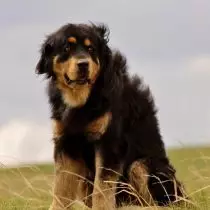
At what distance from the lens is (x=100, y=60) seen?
629 cm

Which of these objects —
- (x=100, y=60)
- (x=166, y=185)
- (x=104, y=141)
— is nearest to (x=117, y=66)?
(x=100, y=60)

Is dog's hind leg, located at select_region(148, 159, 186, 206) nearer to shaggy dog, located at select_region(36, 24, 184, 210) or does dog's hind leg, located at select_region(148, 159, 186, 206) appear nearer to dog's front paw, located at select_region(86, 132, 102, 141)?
shaggy dog, located at select_region(36, 24, 184, 210)

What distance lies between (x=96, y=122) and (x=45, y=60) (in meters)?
0.89

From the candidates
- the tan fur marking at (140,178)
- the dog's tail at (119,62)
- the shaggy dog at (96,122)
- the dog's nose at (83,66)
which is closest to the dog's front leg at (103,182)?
the shaggy dog at (96,122)

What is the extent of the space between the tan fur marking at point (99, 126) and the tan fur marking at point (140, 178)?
0.71 meters

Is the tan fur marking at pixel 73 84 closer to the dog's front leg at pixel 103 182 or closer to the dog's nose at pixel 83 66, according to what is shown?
the dog's nose at pixel 83 66

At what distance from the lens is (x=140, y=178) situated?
6684mm

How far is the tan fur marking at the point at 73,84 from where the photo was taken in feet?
19.9

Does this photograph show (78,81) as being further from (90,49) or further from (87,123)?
(87,123)

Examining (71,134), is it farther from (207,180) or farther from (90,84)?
(207,180)

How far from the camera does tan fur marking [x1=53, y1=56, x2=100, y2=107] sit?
6.06m

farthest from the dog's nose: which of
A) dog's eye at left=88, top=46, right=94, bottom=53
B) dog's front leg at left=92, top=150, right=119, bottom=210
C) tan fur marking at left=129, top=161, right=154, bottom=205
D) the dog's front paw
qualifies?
tan fur marking at left=129, top=161, right=154, bottom=205

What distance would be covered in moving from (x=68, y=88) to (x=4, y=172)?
52.2 inches

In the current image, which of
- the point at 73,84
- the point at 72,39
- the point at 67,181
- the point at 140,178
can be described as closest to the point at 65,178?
the point at 67,181
